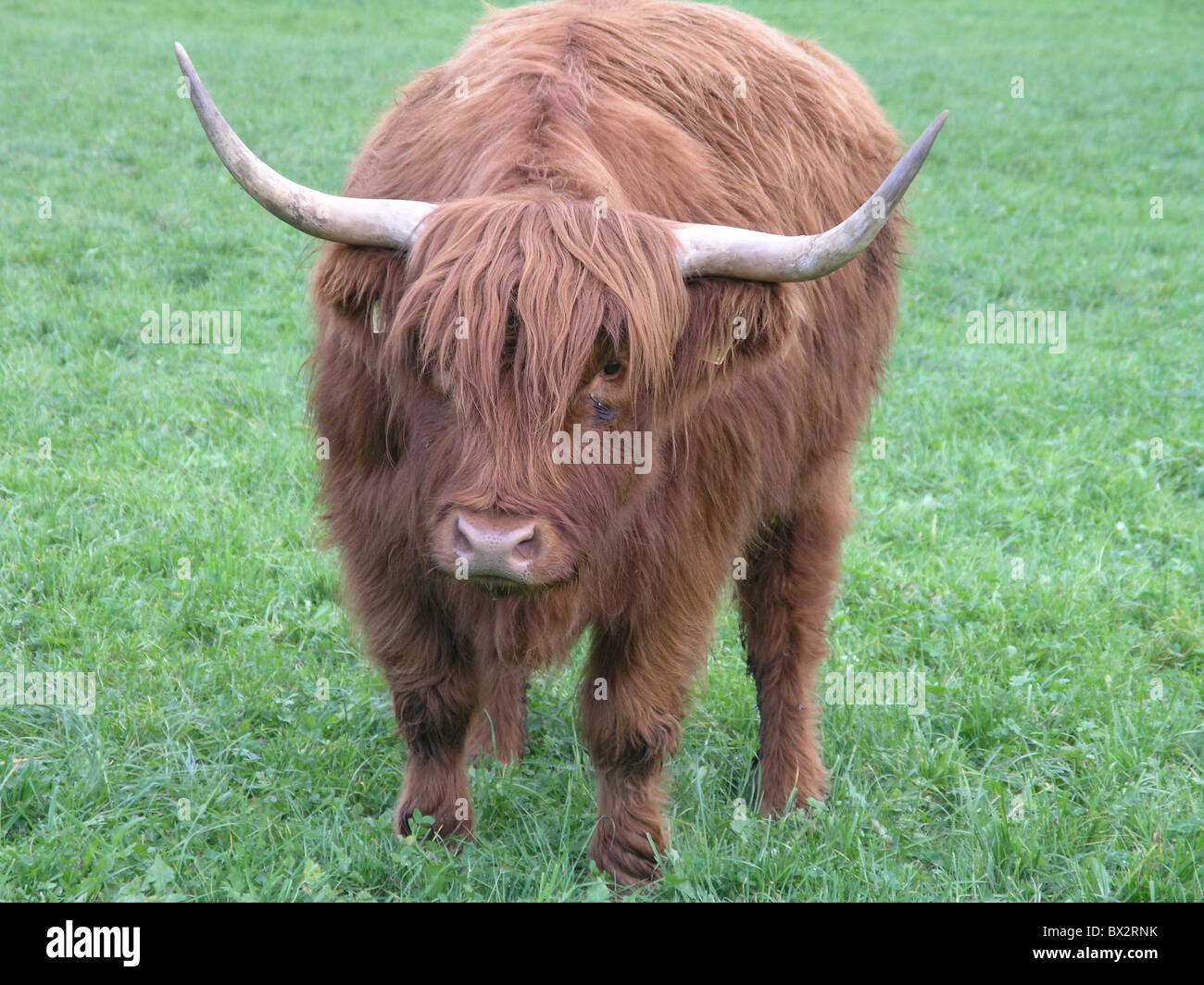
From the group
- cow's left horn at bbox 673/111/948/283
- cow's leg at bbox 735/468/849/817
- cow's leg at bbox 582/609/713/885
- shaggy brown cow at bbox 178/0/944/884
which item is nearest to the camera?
cow's left horn at bbox 673/111/948/283

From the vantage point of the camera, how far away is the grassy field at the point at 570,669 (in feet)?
10.1

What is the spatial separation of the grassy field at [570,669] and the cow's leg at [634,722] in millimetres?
137

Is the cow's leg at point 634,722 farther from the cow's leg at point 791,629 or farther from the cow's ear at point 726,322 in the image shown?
the cow's ear at point 726,322

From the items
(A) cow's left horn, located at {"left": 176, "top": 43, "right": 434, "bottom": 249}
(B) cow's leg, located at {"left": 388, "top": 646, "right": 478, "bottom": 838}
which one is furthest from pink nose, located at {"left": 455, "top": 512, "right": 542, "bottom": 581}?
(B) cow's leg, located at {"left": 388, "top": 646, "right": 478, "bottom": 838}

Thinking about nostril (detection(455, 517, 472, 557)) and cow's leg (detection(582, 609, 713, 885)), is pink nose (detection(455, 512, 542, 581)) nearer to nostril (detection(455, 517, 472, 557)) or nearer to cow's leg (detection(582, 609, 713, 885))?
nostril (detection(455, 517, 472, 557))

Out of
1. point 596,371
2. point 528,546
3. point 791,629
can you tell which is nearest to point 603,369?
point 596,371

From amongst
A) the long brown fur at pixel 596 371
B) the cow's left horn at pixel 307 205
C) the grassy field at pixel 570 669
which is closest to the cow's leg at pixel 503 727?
the long brown fur at pixel 596 371

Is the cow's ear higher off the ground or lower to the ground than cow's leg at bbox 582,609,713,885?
higher

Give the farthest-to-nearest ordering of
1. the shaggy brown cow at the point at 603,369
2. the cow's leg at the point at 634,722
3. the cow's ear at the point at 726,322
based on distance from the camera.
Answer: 1. the cow's leg at the point at 634,722
2. the cow's ear at the point at 726,322
3. the shaggy brown cow at the point at 603,369

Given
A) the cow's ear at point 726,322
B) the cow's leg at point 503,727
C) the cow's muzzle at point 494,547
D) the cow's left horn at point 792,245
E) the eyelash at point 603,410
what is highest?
the cow's left horn at point 792,245

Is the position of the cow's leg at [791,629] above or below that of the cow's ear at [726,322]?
below

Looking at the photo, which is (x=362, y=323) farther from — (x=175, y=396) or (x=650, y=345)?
(x=175, y=396)

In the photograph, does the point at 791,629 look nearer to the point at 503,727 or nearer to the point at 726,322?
the point at 503,727

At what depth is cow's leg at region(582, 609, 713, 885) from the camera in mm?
3027
